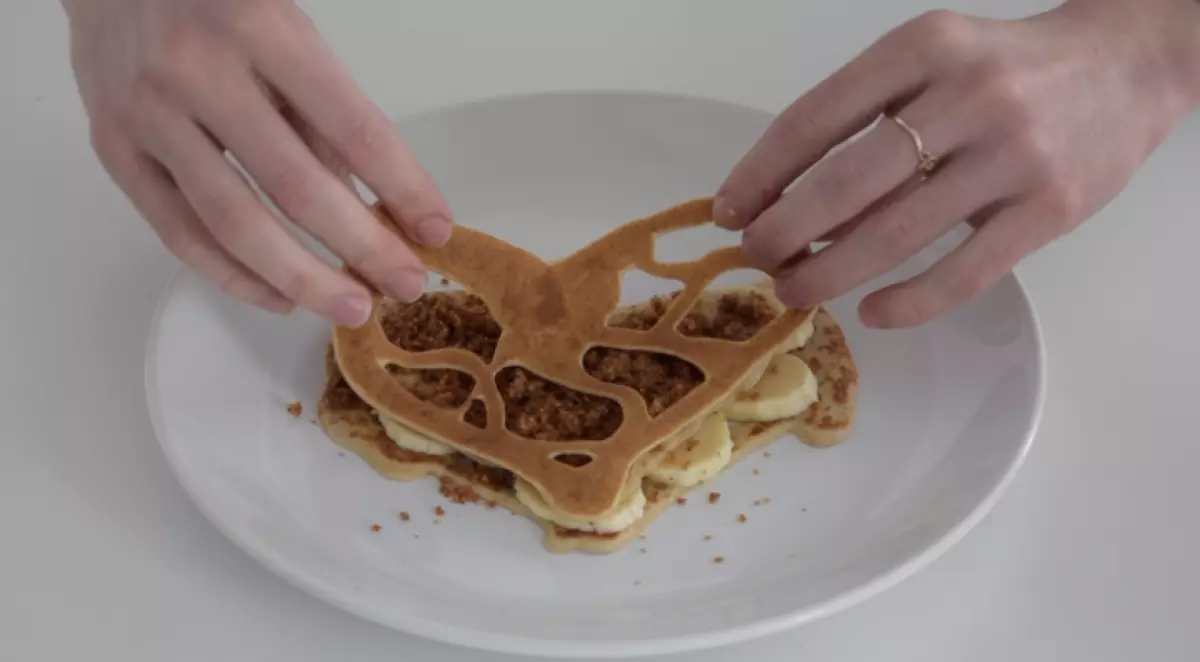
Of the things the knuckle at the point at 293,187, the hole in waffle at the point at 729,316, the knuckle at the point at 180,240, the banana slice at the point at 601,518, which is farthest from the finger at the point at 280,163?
the hole in waffle at the point at 729,316

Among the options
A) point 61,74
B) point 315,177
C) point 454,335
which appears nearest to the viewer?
point 315,177

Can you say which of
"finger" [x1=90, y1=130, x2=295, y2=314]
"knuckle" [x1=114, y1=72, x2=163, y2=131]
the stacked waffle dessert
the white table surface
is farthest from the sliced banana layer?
"knuckle" [x1=114, y1=72, x2=163, y2=131]

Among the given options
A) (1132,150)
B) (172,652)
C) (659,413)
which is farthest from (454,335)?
(1132,150)

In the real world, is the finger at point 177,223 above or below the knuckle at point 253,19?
below

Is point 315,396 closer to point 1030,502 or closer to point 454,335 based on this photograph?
point 454,335

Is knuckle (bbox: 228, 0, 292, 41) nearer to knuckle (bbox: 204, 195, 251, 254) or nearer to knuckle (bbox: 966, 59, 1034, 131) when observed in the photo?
knuckle (bbox: 204, 195, 251, 254)

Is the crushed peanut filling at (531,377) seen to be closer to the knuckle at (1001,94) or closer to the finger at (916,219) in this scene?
the finger at (916,219)
